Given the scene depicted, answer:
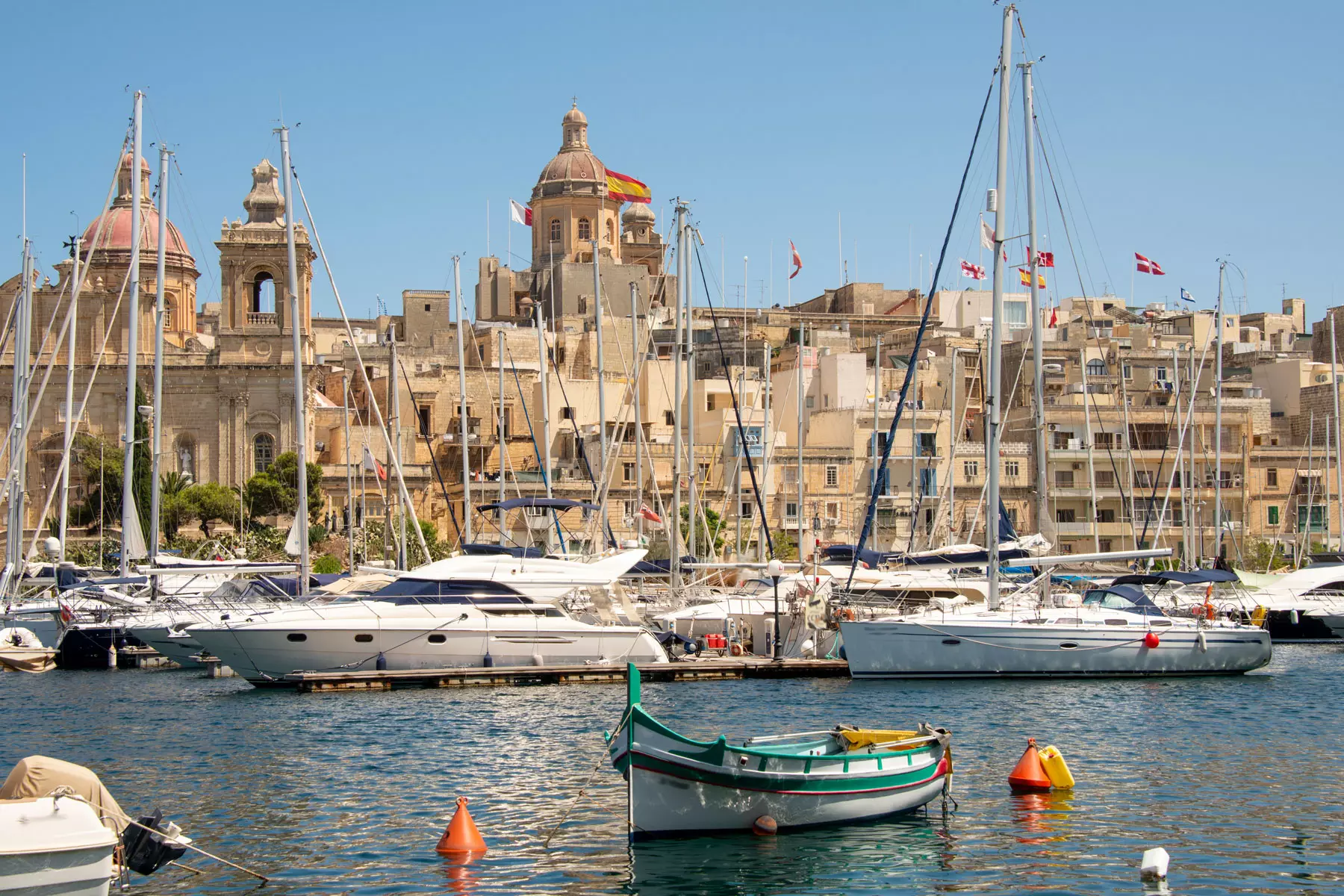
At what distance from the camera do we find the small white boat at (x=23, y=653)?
37.1m

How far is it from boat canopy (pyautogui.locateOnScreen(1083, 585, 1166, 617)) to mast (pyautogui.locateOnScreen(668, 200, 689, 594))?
29.7ft

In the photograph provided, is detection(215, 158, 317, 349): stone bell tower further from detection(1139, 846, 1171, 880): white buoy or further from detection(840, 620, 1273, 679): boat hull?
detection(1139, 846, 1171, 880): white buoy

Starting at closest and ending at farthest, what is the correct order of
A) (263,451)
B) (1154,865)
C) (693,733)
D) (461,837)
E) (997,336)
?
(1154,865), (461,837), (693,733), (997,336), (263,451)

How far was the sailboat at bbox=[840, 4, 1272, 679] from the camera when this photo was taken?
31.6m

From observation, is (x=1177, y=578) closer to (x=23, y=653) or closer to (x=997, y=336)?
(x=997, y=336)

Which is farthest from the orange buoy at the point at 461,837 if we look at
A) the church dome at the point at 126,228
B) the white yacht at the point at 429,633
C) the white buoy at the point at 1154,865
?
the church dome at the point at 126,228

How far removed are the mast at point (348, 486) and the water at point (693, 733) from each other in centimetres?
1675

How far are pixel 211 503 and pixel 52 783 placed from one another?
157 feet

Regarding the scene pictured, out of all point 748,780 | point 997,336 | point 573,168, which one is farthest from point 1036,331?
point 573,168

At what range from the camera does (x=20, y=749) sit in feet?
80.9

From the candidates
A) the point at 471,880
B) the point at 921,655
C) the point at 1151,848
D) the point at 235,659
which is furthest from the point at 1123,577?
the point at 471,880

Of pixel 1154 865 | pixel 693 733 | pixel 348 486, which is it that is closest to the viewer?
pixel 1154 865

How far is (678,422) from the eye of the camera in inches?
1559

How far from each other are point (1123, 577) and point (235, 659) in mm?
20871
